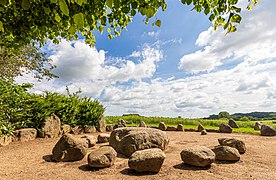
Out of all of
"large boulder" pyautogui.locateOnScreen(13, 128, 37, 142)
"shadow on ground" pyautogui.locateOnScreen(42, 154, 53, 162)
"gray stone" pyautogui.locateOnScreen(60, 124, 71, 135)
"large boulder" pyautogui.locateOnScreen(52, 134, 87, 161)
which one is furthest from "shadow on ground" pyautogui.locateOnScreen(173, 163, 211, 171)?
"gray stone" pyautogui.locateOnScreen(60, 124, 71, 135)

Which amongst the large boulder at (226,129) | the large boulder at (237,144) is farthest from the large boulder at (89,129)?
the large boulder at (237,144)

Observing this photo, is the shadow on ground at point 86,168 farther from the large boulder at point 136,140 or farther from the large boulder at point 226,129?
the large boulder at point 226,129

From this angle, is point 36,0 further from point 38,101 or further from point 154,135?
point 38,101

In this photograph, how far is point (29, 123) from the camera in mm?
10211

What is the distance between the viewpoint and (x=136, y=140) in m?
7.19

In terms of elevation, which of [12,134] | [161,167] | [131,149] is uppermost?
[12,134]

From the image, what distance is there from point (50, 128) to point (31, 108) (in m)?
1.32

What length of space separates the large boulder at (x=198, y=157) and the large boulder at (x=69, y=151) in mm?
3113

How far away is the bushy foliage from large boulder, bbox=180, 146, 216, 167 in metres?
7.12

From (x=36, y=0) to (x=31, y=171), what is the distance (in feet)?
14.0

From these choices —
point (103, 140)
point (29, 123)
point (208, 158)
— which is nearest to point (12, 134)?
point (29, 123)

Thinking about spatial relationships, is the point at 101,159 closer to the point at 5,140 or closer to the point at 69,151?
the point at 69,151

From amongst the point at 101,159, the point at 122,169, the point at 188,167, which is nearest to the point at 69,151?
the point at 101,159

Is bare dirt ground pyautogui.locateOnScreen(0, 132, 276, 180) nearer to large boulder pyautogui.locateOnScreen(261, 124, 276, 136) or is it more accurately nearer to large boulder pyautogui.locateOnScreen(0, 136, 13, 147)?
large boulder pyautogui.locateOnScreen(0, 136, 13, 147)
